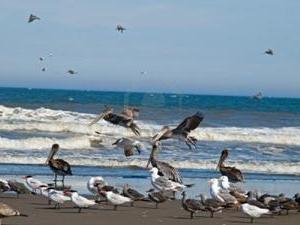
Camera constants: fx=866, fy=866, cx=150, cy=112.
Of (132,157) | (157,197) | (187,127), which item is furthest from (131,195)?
(132,157)

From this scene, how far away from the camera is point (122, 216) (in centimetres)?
1282

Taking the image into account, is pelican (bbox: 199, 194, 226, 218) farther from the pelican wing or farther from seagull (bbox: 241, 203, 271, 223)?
the pelican wing

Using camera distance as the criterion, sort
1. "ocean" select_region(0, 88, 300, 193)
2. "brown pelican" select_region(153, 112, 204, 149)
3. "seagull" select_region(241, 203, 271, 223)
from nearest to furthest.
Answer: "seagull" select_region(241, 203, 271, 223) < "brown pelican" select_region(153, 112, 204, 149) < "ocean" select_region(0, 88, 300, 193)

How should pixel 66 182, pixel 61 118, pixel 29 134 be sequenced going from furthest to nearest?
1. pixel 61 118
2. pixel 29 134
3. pixel 66 182

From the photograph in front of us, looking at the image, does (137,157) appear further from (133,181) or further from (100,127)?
(100,127)

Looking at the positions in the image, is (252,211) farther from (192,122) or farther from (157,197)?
(157,197)

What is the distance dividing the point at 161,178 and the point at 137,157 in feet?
28.0

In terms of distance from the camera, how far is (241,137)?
3572 centimetres

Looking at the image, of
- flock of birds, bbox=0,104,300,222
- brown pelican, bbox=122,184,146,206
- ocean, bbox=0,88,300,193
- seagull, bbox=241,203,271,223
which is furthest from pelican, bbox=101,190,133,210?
ocean, bbox=0,88,300,193

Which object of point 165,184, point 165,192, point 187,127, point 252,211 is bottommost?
point 252,211

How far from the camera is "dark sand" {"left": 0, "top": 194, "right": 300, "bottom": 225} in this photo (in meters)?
12.0

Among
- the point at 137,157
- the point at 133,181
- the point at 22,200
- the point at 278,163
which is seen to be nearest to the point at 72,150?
the point at 137,157

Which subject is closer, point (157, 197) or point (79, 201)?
point (79, 201)

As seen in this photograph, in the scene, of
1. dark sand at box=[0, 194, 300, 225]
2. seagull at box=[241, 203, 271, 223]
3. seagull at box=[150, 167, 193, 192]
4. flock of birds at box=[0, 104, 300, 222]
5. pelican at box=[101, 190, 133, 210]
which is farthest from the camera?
seagull at box=[150, 167, 193, 192]
